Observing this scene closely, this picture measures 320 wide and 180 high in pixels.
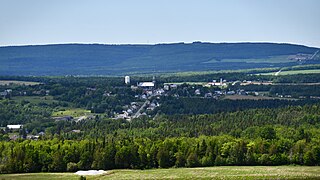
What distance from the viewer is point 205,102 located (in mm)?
165125

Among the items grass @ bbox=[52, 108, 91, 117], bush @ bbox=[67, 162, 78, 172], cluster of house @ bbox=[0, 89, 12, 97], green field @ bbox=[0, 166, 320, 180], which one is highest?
cluster of house @ bbox=[0, 89, 12, 97]

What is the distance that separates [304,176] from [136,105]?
101286 millimetres

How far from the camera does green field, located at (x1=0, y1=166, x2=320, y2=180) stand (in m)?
71.4

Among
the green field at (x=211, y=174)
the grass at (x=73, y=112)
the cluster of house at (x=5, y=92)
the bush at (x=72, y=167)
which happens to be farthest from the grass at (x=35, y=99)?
the green field at (x=211, y=174)

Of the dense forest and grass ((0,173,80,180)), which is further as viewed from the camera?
the dense forest

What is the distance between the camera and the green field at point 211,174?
7136cm

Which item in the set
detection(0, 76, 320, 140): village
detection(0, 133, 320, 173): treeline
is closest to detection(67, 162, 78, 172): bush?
detection(0, 133, 320, 173): treeline

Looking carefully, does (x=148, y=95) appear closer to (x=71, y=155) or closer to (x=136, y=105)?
(x=136, y=105)

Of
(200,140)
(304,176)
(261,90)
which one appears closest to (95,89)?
(261,90)

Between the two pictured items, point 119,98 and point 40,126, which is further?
point 119,98

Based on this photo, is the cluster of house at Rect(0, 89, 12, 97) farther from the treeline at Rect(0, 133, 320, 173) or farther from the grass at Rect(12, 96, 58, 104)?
the treeline at Rect(0, 133, 320, 173)

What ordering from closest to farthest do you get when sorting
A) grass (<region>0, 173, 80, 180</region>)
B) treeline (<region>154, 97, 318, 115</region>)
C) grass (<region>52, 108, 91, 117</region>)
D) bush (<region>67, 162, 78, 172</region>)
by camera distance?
grass (<region>0, 173, 80, 180</region>) → bush (<region>67, 162, 78, 172</region>) → grass (<region>52, 108, 91, 117</region>) → treeline (<region>154, 97, 318, 115</region>)

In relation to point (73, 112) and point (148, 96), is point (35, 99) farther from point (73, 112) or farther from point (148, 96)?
point (148, 96)

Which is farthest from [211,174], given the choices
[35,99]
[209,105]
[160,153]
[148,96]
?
[148,96]
